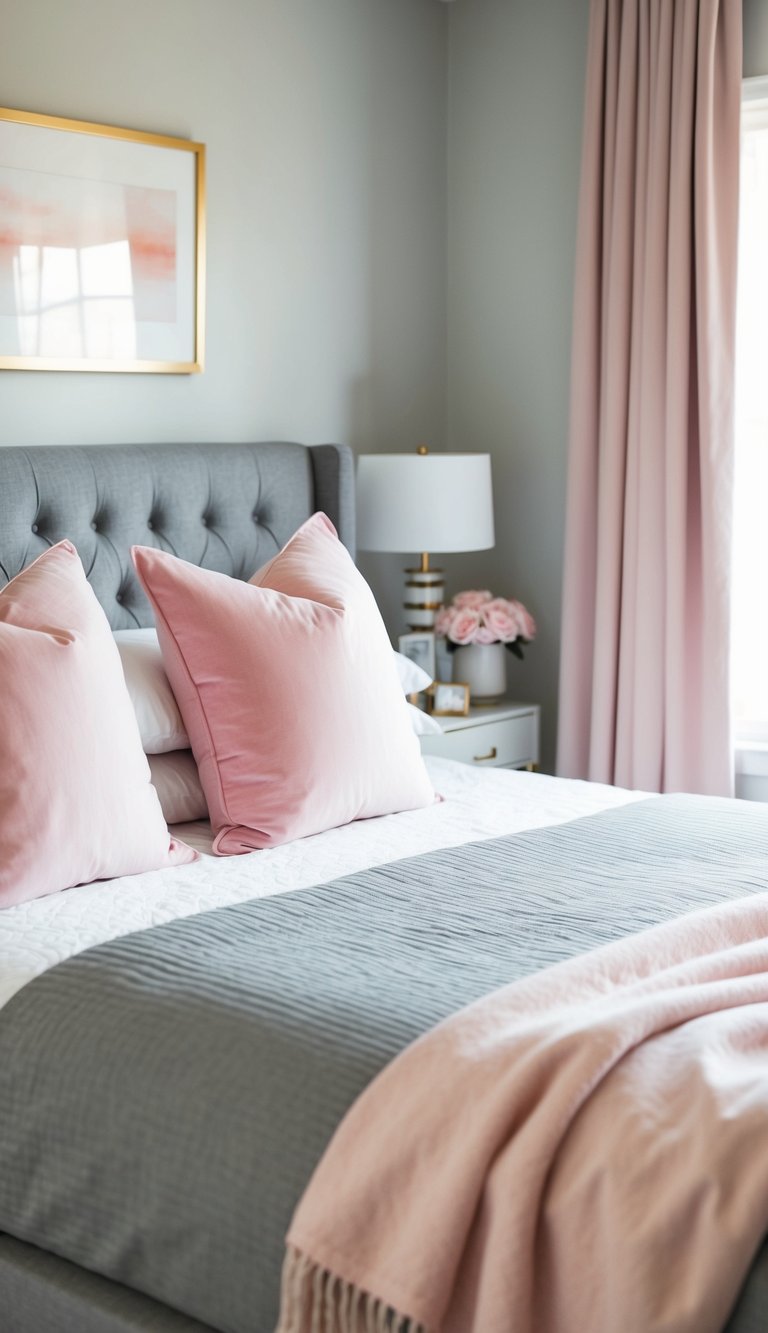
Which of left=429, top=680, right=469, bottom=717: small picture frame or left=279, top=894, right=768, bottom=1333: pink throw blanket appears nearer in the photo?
left=279, top=894, right=768, bottom=1333: pink throw blanket

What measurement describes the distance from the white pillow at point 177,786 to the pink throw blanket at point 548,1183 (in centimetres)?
121

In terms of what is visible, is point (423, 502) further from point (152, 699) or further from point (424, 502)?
point (152, 699)

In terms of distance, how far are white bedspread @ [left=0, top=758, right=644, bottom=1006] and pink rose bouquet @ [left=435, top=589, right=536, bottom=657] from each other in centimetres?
62

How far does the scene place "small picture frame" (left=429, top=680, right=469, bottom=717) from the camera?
12.5 ft

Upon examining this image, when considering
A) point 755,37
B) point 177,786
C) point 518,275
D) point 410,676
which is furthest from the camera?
point 518,275

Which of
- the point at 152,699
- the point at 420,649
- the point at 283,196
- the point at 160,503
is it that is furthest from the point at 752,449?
the point at 152,699

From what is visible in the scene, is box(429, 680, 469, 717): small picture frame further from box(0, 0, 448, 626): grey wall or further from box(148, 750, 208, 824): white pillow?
box(148, 750, 208, 824): white pillow

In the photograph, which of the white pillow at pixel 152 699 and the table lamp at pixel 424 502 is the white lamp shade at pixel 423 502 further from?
the white pillow at pixel 152 699

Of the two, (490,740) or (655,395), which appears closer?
(655,395)

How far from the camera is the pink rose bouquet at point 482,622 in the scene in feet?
12.7

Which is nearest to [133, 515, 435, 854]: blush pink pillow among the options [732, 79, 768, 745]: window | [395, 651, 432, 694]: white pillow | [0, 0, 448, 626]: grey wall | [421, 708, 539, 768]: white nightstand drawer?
[395, 651, 432, 694]: white pillow

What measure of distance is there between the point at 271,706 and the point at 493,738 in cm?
132

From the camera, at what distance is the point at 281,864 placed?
249 cm

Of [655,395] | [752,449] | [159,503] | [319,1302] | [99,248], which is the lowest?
[319,1302]
